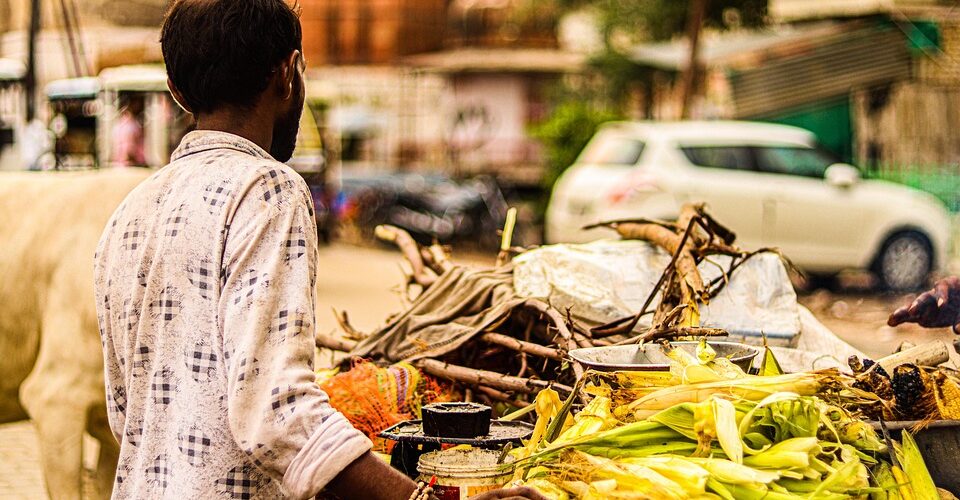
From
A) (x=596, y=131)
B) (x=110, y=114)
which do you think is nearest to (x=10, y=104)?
(x=110, y=114)

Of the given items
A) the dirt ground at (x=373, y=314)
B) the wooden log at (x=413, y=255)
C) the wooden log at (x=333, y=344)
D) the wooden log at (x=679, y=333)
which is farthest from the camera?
the dirt ground at (x=373, y=314)

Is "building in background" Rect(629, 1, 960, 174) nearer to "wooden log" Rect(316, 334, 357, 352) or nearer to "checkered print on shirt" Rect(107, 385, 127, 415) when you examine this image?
"wooden log" Rect(316, 334, 357, 352)

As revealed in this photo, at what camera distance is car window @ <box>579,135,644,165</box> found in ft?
44.9

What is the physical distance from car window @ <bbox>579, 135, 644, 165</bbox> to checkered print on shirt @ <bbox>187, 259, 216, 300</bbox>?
466 inches

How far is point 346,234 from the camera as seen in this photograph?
77.0 feet

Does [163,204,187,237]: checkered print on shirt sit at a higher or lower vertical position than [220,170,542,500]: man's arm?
higher

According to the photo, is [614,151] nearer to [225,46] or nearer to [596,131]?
[596,131]

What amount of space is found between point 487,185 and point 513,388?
1729 cm

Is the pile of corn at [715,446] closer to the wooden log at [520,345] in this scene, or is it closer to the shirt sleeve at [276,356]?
the shirt sleeve at [276,356]

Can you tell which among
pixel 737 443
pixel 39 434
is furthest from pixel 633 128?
pixel 737 443

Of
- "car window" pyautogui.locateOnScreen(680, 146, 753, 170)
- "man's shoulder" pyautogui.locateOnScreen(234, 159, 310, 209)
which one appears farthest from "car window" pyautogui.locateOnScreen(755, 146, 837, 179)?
"man's shoulder" pyautogui.locateOnScreen(234, 159, 310, 209)

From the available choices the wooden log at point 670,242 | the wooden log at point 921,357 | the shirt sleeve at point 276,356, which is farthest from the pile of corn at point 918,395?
the shirt sleeve at point 276,356

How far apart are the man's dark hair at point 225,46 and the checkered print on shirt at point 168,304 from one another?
0.36 m

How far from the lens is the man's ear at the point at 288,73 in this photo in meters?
2.07
